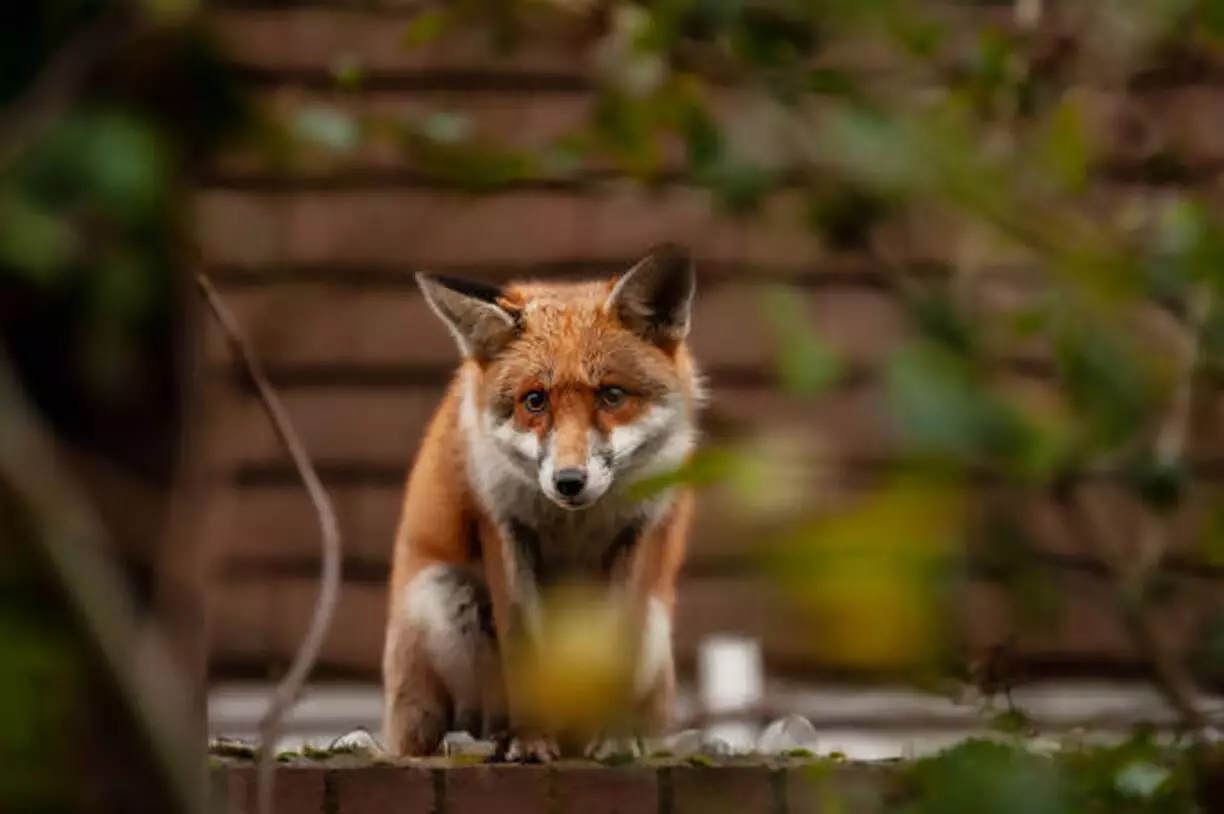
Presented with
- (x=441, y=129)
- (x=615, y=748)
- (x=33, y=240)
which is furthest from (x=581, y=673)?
(x=615, y=748)

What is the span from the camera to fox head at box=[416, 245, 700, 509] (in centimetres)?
317

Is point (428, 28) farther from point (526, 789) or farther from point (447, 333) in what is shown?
point (447, 333)

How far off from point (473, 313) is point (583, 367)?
21cm

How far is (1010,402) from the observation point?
3.32 ft

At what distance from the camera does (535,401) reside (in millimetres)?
3215

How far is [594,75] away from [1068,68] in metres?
1.06

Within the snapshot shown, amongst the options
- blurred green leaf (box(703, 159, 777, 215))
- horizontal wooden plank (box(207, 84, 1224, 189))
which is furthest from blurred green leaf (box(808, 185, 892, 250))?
horizontal wooden plank (box(207, 84, 1224, 189))

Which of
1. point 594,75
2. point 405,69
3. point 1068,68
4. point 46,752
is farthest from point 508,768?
point 405,69

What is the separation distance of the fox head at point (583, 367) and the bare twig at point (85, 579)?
2099mm

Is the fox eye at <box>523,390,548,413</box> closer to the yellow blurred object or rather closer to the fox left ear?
the fox left ear

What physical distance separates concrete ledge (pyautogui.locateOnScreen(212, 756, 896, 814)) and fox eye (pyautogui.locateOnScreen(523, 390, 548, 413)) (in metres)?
0.75

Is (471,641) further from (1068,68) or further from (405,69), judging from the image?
(405,69)

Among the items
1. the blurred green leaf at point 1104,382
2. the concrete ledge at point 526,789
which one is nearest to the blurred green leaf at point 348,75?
the concrete ledge at point 526,789

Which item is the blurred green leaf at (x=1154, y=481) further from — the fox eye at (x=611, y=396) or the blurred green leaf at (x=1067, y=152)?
the fox eye at (x=611, y=396)
